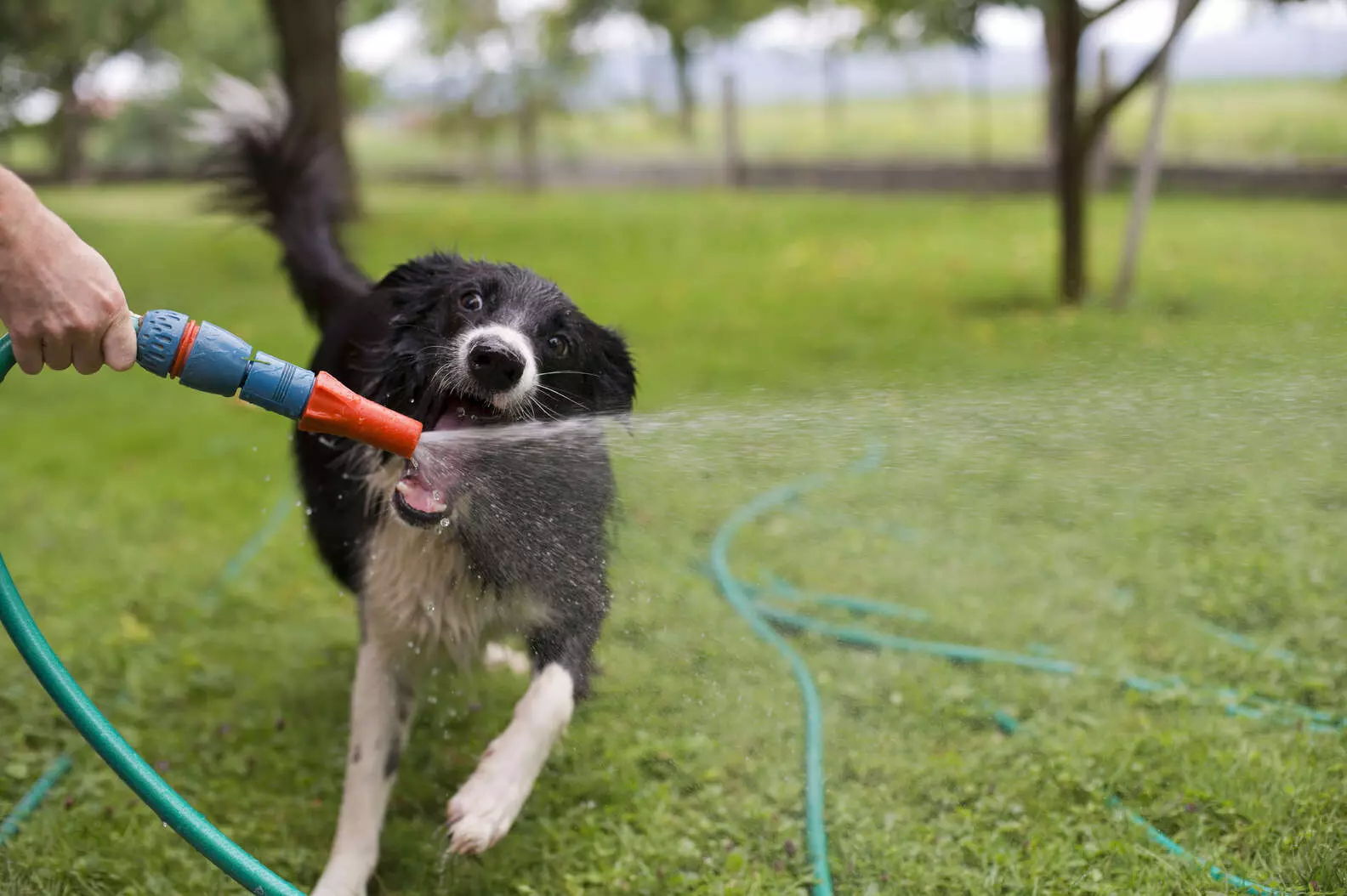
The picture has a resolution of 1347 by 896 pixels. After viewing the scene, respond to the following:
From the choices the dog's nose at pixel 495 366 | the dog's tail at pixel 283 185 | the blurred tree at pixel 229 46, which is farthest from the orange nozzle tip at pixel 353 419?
the blurred tree at pixel 229 46

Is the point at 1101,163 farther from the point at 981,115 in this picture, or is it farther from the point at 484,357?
the point at 484,357

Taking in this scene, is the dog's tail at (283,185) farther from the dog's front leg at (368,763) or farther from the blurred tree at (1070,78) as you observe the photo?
the blurred tree at (1070,78)

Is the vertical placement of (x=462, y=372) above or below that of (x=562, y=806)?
above

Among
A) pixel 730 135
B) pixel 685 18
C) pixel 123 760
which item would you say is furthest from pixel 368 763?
pixel 685 18

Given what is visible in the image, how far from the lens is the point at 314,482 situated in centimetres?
354

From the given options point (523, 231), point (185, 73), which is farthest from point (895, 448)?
point (185, 73)

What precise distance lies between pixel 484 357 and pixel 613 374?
474mm

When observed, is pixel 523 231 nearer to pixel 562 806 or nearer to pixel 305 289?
pixel 305 289

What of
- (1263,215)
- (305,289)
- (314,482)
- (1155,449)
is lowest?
(1263,215)

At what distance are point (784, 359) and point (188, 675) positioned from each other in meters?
4.71

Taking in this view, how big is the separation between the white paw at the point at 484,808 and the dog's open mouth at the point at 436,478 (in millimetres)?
564

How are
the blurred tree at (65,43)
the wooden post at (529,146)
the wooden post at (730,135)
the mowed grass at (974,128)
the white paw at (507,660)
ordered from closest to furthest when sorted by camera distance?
the white paw at (507,660) < the mowed grass at (974,128) < the blurred tree at (65,43) < the wooden post at (730,135) < the wooden post at (529,146)

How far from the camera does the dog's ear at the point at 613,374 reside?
2789 mm

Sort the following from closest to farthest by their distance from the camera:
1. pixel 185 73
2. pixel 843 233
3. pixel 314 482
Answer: pixel 314 482
pixel 843 233
pixel 185 73
